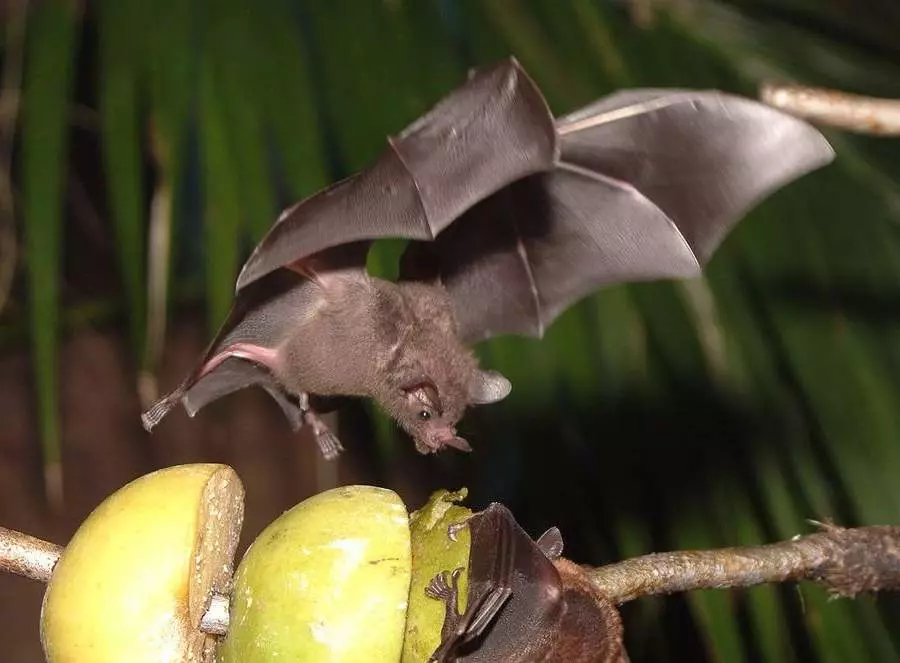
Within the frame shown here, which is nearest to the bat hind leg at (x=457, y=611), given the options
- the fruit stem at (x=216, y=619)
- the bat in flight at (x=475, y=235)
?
the fruit stem at (x=216, y=619)

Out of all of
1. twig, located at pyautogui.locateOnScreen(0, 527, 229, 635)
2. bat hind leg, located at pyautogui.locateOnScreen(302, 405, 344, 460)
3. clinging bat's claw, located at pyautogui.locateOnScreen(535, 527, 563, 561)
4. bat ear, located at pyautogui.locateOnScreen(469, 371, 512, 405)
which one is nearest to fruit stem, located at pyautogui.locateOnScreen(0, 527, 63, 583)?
twig, located at pyautogui.locateOnScreen(0, 527, 229, 635)

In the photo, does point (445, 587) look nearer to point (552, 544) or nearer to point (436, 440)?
point (552, 544)

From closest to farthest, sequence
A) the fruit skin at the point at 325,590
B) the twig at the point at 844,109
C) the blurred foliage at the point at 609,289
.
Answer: the fruit skin at the point at 325,590, the twig at the point at 844,109, the blurred foliage at the point at 609,289

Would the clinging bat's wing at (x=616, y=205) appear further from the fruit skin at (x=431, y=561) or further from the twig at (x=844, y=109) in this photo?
the fruit skin at (x=431, y=561)

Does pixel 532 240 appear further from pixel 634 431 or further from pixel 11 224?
pixel 11 224

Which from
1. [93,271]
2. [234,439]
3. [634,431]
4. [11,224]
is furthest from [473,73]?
[234,439]

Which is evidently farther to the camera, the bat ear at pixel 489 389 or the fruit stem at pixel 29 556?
the bat ear at pixel 489 389
